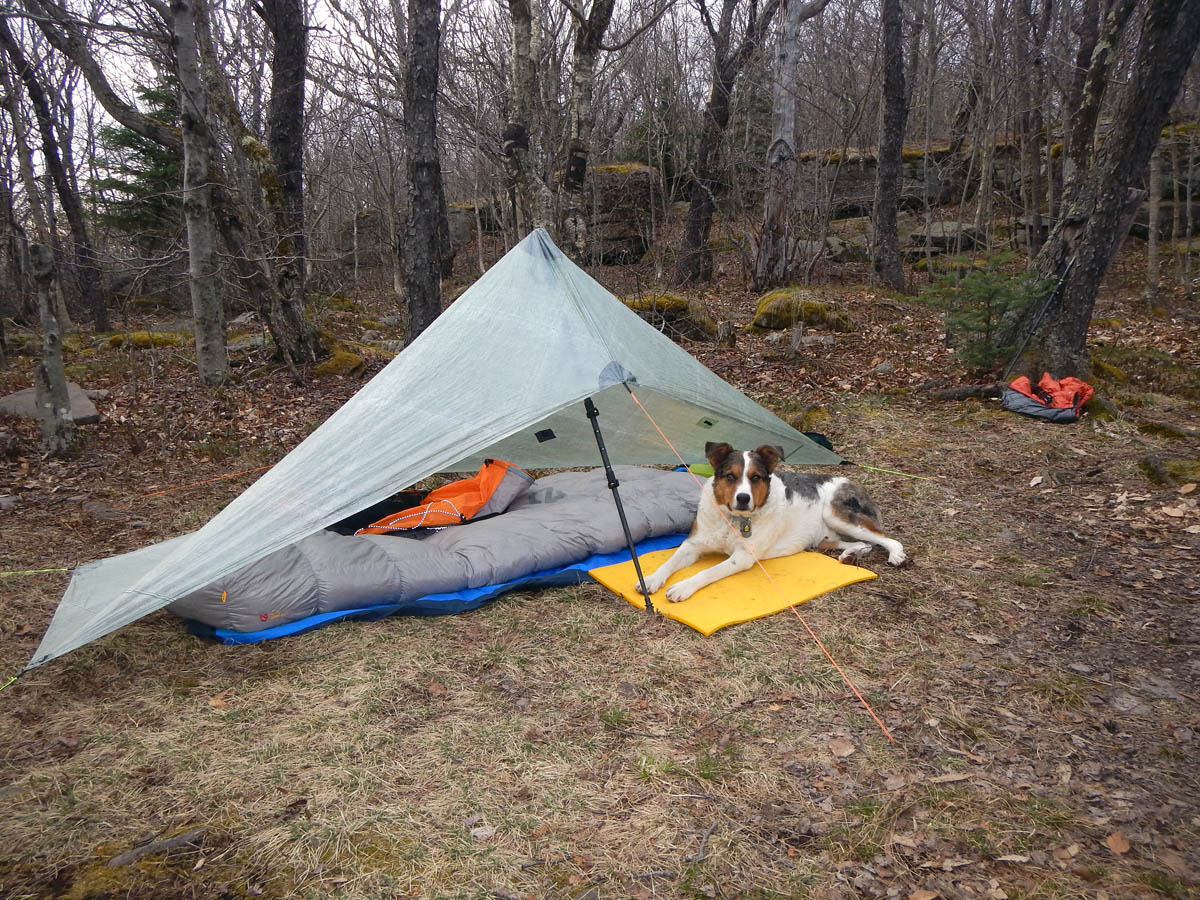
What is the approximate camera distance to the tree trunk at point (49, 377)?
625cm

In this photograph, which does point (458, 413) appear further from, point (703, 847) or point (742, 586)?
point (703, 847)

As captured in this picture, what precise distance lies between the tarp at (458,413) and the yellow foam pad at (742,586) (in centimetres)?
109

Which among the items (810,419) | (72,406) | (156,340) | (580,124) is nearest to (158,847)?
(810,419)

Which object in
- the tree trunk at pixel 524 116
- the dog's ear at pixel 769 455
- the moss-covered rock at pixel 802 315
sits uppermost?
the tree trunk at pixel 524 116

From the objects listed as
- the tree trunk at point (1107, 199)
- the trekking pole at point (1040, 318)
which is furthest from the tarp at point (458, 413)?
the tree trunk at point (1107, 199)

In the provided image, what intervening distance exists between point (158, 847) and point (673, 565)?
2.82 m

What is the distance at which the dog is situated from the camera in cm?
411

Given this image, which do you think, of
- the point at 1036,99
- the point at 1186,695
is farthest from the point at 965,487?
the point at 1036,99

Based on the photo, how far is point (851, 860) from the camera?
225 centimetres

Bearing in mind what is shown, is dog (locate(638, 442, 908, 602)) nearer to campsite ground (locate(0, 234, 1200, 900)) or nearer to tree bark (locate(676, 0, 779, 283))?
campsite ground (locate(0, 234, 1200, 900))

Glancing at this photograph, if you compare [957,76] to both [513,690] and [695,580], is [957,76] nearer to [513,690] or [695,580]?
[695,580]

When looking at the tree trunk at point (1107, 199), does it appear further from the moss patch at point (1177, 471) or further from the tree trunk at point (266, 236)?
the tree trunk at point (266, 236)

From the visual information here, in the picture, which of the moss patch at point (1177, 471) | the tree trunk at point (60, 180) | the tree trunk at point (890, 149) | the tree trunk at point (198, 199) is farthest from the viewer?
the tree trunk at point (890, 149)

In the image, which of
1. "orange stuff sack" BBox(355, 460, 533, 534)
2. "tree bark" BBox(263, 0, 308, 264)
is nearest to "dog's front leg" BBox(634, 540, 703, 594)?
"orange stuff sack" BBox(355, 460, 533, 534)
